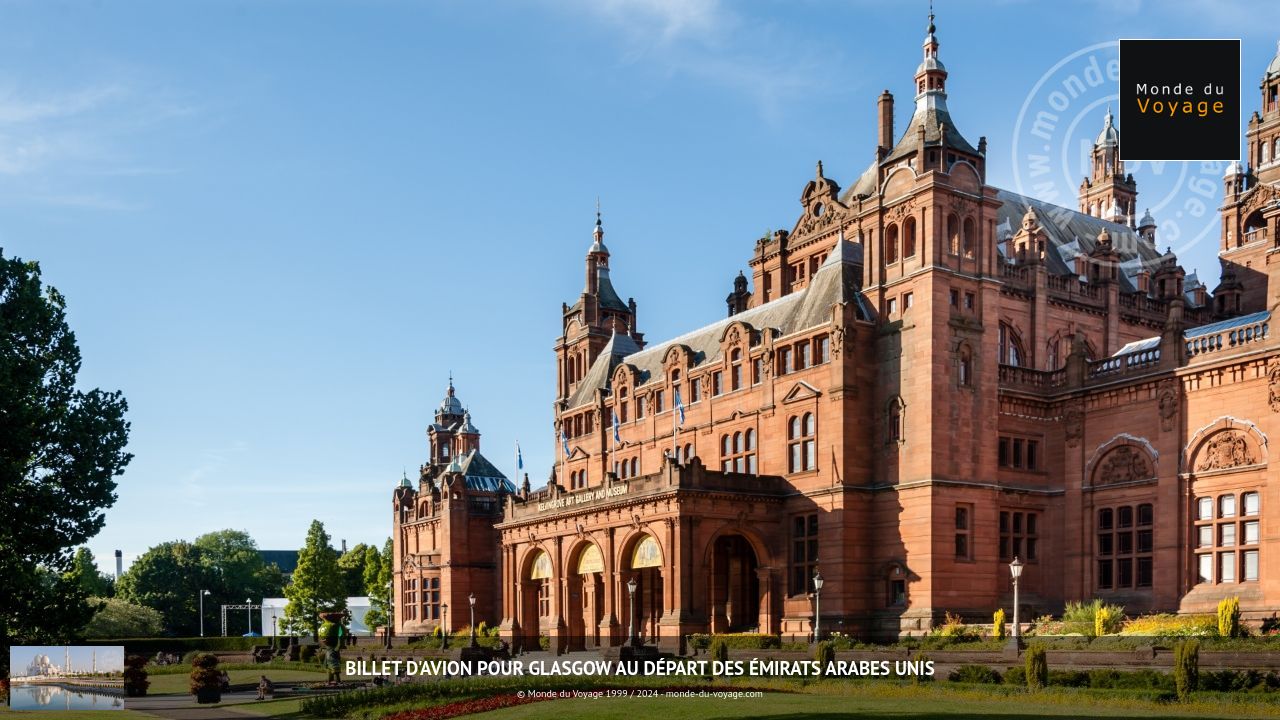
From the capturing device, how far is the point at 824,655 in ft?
146

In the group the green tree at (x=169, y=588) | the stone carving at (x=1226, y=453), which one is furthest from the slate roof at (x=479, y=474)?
the stone carving at (x=1226, y=453)

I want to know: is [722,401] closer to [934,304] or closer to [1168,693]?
[934,304]

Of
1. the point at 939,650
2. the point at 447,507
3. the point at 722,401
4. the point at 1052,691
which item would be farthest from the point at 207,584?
the point at 1052,691

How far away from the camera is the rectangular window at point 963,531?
55.7 metres

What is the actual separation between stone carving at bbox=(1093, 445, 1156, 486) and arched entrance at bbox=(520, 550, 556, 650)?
32060mm

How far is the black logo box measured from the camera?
147ft

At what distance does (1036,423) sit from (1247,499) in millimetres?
11273

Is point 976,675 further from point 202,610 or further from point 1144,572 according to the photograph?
point 202,610

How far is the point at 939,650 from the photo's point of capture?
146 ft

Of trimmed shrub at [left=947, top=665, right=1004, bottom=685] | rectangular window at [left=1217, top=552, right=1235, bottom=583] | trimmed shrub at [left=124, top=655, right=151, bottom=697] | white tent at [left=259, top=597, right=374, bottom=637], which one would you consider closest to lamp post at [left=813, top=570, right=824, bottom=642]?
trimmed shrub at [left=947, top=665, right=1004, bottom=685]

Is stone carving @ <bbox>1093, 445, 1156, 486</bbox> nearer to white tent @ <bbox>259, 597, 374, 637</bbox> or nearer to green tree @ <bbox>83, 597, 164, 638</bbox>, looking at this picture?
white tent @ <bbox>259, 597, 374, 637</bbox>

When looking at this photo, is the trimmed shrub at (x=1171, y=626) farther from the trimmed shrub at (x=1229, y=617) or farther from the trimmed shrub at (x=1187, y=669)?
the trimmed shrub at (x=1187, y=669)

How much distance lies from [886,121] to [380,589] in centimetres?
7266

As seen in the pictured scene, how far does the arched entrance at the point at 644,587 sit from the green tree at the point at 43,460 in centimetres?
2894
